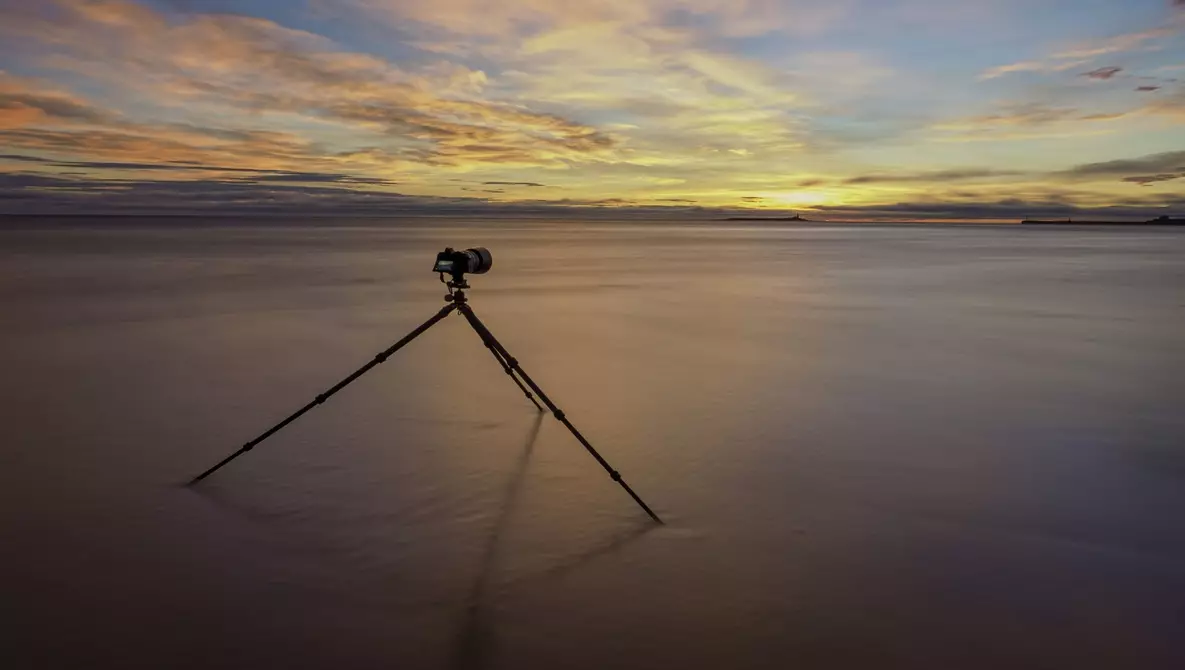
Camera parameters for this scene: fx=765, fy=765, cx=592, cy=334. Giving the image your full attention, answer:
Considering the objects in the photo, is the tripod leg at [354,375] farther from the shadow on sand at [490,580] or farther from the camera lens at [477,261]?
the shadow on sand at [490,580]

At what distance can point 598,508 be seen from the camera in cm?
512

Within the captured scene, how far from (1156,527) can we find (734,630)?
3107mm

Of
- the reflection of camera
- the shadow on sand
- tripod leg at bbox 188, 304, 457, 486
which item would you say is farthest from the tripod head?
the shadow on sand

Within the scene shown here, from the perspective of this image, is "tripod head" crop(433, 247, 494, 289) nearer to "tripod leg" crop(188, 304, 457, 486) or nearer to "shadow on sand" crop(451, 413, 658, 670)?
"tripod leg" crop(188, 304, 457, 486)

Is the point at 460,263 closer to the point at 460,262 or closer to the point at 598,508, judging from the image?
the point at 460,262

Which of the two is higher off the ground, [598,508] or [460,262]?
[460,262]

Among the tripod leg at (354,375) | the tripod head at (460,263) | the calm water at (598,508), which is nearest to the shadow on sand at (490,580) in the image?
the calm water at (598,508)

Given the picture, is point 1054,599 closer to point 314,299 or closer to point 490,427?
point 490,427

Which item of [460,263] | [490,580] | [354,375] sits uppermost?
[460,263]

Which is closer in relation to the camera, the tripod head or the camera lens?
the tripod head

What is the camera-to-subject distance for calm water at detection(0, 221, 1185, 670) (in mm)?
3631

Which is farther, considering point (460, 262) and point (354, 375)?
point (354, 375)

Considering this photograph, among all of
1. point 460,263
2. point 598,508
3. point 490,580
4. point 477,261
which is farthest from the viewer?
point 598,508

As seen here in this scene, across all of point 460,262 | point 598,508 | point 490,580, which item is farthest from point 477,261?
point 490,580
